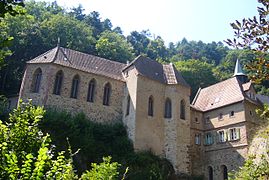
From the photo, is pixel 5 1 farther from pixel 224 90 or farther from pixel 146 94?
pixel 224 90

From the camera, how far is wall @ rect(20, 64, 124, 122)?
93.9ft

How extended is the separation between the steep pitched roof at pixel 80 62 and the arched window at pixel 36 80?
1.03m

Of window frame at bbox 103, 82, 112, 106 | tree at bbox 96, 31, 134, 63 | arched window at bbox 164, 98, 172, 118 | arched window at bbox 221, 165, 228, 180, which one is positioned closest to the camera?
arched window at bbox 221, 165, 228, 180

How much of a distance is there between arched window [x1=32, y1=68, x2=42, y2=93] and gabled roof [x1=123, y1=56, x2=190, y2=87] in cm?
911

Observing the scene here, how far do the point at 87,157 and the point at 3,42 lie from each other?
69.3ft

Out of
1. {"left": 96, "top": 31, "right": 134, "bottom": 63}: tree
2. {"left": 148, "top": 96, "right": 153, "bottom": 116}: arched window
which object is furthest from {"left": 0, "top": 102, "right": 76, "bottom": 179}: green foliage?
{"left": 96, "top": 31, "right": 134, "bottom": 63}: tree

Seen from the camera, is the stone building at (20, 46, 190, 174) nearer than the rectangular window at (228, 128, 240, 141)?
Yes

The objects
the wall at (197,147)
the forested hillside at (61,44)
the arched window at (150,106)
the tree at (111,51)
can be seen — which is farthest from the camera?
the tree at (111,51)

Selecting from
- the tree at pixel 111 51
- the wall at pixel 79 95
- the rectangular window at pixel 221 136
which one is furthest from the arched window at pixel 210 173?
the tree at pixel 111 51

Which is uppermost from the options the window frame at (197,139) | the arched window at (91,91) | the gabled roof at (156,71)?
the gabled roof at (156,71)

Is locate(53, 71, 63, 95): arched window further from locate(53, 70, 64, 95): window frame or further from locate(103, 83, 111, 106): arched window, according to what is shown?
locate(103, 83, 111, 106): arched window

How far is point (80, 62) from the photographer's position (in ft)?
105

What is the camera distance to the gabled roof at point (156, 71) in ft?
105

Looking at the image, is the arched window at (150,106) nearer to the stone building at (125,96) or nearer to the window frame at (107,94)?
the stone building at (125,96)
